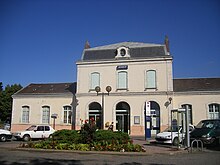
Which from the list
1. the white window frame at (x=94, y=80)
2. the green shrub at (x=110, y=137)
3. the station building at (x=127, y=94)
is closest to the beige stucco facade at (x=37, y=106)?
the station building at (x=127, y=94)

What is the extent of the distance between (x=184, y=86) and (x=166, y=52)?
181 inches

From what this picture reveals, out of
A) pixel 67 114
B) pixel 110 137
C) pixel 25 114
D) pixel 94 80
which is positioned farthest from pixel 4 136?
pixel 25 114

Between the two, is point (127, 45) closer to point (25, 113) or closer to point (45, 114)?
point (45, 114)

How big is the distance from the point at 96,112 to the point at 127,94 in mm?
4141

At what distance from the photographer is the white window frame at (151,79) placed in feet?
86.8

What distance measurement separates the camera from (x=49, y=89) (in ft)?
106

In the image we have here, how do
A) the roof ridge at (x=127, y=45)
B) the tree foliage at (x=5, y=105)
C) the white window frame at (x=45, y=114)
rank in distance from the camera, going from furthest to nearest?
the tree foliage at (x=5, y=105) < the white window frame at (x=45, y=114) < the roof ridge at (x=127, y=45)

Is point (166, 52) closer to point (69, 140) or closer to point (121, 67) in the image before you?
point (121, 67)

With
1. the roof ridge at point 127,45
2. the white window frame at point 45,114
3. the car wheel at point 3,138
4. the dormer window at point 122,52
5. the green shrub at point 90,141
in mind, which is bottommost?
the car wheel at point 3,138

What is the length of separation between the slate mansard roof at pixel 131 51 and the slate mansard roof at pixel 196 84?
14.2ft

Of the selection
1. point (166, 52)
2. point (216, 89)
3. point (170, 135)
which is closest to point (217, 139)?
point (170, 135)

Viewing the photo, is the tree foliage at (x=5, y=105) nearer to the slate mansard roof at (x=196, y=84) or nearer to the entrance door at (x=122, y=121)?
the entrance door at (x=122, y=121)

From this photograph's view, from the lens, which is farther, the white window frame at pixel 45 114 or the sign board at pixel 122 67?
the white window frame at pixel 45 114

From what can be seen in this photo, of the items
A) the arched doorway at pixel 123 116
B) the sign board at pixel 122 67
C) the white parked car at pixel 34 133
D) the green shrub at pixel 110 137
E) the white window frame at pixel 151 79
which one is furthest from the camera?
the sign board at pixel 122 67
